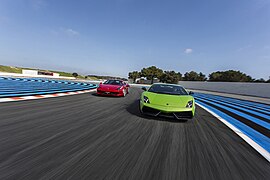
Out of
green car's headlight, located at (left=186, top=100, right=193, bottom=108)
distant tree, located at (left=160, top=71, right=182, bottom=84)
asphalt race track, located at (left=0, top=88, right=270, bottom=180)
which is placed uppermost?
distant tree, located at (left=160, top=71, right=182, bottom=84)

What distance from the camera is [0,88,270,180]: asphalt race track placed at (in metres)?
1.81

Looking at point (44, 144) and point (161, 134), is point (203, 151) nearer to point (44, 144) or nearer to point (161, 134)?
point (161, 134)

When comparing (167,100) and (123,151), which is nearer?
(123,151)

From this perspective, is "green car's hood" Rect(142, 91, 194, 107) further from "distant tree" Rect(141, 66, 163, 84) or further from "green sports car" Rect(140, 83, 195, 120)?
"distant tree" Rect(141, 66, 163, 84)

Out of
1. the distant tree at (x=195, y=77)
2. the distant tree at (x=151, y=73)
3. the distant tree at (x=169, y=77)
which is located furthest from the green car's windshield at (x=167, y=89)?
the distant tree at (x=195, y=77)

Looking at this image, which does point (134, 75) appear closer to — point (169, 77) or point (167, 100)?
point (169, 77)

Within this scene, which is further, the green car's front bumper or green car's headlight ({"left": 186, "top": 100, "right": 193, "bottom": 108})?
green car's headlight ({"left": 186, "top": 100, "right": 193, "bottom": 108})

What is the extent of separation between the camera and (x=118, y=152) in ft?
7.58

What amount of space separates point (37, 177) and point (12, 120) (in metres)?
2.68

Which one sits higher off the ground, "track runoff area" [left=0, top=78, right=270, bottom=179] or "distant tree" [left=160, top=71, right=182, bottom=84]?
"distant tree" [left=160, top=71, right=182, bottom=84]

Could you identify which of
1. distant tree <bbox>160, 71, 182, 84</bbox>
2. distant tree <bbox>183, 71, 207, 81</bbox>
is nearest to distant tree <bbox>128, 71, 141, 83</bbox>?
distant tree <bbox>160, 71, 182, 84</bbox>

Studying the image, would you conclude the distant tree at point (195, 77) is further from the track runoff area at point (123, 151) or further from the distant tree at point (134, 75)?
the track runoff area at point (123, 151)

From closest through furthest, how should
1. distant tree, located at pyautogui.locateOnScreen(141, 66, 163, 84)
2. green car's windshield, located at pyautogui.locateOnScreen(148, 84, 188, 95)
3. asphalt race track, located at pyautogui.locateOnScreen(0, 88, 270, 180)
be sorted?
asphalt race track, located at pyautogui.locateOnScreen(0, 88, 270, 180) → green car's windshield, located at pyautogui.locateOnScreen(148, 84, 188, 95) → distant tree, located at pyautogui.locateOnScreen(141, 66, 163, 84)

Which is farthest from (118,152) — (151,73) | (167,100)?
(151,73)
